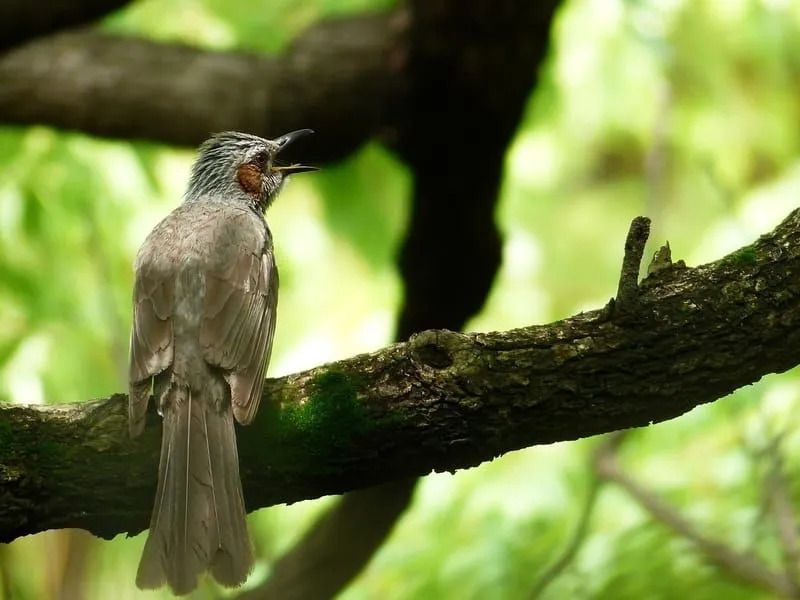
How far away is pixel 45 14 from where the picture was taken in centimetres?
593

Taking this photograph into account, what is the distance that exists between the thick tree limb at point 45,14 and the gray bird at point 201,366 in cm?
140

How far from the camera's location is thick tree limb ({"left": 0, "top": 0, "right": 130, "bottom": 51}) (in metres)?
5.91

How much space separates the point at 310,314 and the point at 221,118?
2620mm

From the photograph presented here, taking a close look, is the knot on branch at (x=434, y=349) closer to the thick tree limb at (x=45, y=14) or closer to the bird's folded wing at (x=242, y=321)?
the bird's folded wing at (x=242, y=321)

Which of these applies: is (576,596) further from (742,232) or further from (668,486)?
(742,232)

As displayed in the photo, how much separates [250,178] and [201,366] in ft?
5.50

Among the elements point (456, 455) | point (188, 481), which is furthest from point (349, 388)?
point (188, 481)

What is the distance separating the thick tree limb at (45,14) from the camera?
233 inches

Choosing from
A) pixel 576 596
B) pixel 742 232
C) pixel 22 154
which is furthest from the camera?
pixel 22 154

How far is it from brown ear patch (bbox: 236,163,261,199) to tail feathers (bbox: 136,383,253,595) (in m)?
1.98

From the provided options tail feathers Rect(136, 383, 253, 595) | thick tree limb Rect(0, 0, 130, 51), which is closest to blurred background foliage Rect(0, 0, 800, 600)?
thick tree limb Rect(0, 0, 130, 51)

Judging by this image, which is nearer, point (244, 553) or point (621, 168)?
point (244, 553)

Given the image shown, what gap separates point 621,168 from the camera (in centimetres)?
1280

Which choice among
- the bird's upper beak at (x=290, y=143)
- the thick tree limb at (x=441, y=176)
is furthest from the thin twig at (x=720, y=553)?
the bird's upper beak at (x=290, y=143)
